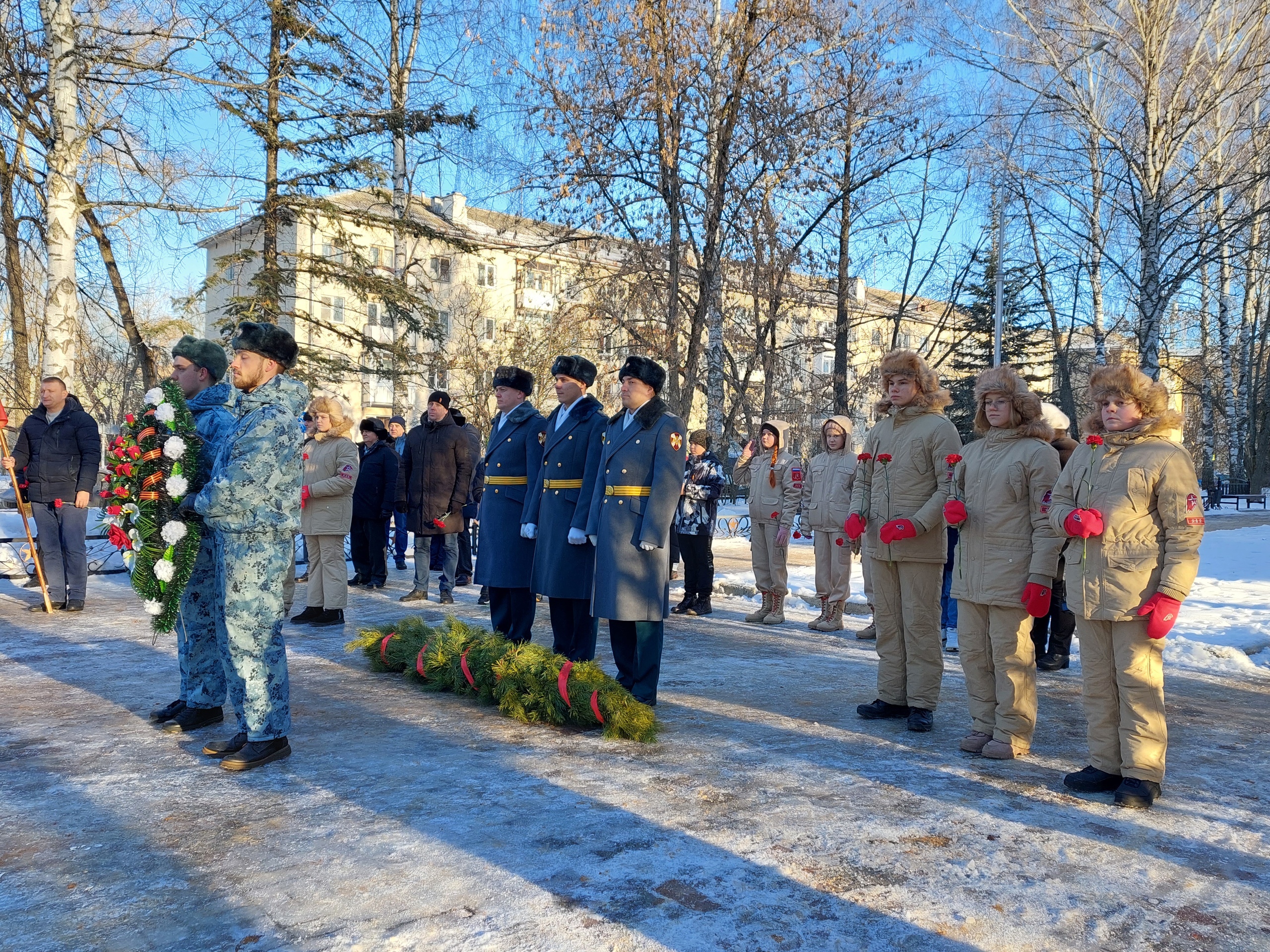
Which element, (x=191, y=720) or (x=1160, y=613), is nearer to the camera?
(x=1160, y=613)

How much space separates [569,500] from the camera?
6480 mm

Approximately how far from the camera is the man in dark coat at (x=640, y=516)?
230 inches

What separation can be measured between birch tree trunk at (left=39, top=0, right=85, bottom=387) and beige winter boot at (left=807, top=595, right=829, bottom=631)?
31.6 feet

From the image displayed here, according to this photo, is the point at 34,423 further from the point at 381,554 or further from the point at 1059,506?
the point at 1059,506

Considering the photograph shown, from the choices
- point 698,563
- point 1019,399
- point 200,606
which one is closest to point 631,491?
point 1019,399

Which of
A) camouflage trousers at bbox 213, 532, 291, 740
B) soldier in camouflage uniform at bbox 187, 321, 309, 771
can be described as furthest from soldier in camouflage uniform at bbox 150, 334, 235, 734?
camouflage trousers at bbox 213, 532, 291, 740

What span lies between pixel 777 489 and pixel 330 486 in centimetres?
427

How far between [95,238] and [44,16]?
402 centimetres

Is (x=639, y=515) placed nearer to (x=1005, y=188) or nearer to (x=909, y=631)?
(x=909, y=631)

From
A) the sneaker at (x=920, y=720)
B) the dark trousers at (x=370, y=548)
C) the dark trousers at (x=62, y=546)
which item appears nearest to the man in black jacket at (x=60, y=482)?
the dark trousers at (x=62, y=546)

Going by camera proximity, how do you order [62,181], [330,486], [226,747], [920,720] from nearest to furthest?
[226,747], [920,720], [330,486], [62,181]

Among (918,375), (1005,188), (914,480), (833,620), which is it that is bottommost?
(833,620)

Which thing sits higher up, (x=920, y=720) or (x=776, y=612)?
(x=776, y=612)

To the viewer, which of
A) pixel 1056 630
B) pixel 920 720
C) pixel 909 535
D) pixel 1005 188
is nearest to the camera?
pixel 909 535
